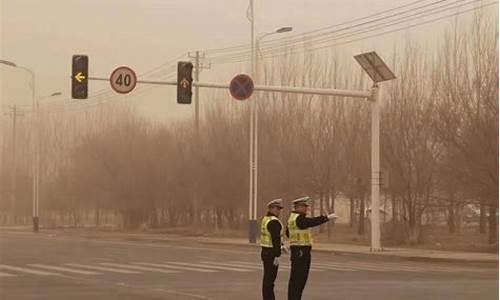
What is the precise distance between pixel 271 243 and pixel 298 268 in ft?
1.78

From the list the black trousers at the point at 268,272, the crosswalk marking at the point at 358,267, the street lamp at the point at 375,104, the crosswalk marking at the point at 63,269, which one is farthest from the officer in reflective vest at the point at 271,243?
the street lamp at the point at 375,104

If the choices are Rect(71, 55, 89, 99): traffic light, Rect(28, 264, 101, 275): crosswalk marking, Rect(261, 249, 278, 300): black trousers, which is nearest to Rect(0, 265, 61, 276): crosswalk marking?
Rect(28, 264, 101, 275): crosswalk marking

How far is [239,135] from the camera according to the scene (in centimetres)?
5038

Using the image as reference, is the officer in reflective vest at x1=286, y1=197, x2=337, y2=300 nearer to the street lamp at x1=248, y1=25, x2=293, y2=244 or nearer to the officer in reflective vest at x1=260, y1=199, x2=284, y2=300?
the officer in reflective vest at x1=260, y1=199, x2=284, y2=300

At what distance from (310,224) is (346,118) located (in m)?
33.7

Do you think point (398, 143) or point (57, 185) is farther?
point (57, 185)

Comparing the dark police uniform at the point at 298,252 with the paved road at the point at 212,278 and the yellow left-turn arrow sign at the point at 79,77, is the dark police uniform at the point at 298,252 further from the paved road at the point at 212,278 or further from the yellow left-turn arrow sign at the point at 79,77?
the yellow left-turn arrow sign at the point at 79,77

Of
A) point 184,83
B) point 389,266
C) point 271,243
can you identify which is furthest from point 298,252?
point 184,83

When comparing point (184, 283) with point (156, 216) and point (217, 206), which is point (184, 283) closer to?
point (217, 206)

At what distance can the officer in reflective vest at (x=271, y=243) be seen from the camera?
1237cm

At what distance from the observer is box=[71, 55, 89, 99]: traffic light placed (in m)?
24.5

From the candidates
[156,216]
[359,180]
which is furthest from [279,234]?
[156,216]

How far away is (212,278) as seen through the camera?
18.5 metres

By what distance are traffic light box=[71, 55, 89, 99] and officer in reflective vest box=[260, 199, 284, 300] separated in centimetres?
1319
